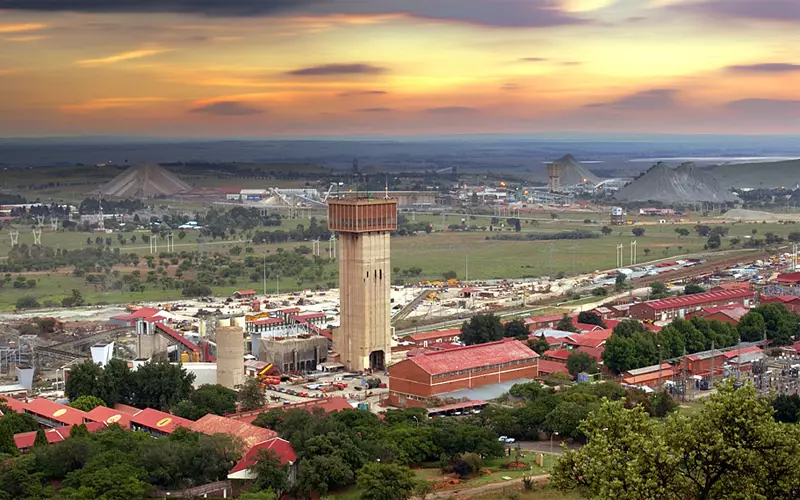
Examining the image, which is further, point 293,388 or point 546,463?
point 293,388

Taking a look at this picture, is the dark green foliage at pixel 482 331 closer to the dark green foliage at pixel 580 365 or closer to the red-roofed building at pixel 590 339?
the red-roofed building at pixel 590 339

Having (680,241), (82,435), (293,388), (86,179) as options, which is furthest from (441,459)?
(86,179)

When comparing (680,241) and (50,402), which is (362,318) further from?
(680,241)

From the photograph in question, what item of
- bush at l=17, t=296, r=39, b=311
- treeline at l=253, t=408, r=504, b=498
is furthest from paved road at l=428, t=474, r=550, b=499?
bush at l=17, t=296, r=39, b=311

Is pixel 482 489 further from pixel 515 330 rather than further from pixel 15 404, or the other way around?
pixel 515 330

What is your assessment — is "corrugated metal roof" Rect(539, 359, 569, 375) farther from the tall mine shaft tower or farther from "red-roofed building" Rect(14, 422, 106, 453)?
"red-roofed building" Rect(14, 422, 106, 453)

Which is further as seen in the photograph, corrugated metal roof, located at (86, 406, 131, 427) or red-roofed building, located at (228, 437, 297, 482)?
corrugated metal roof, located at (86, 406, 131, 427)
